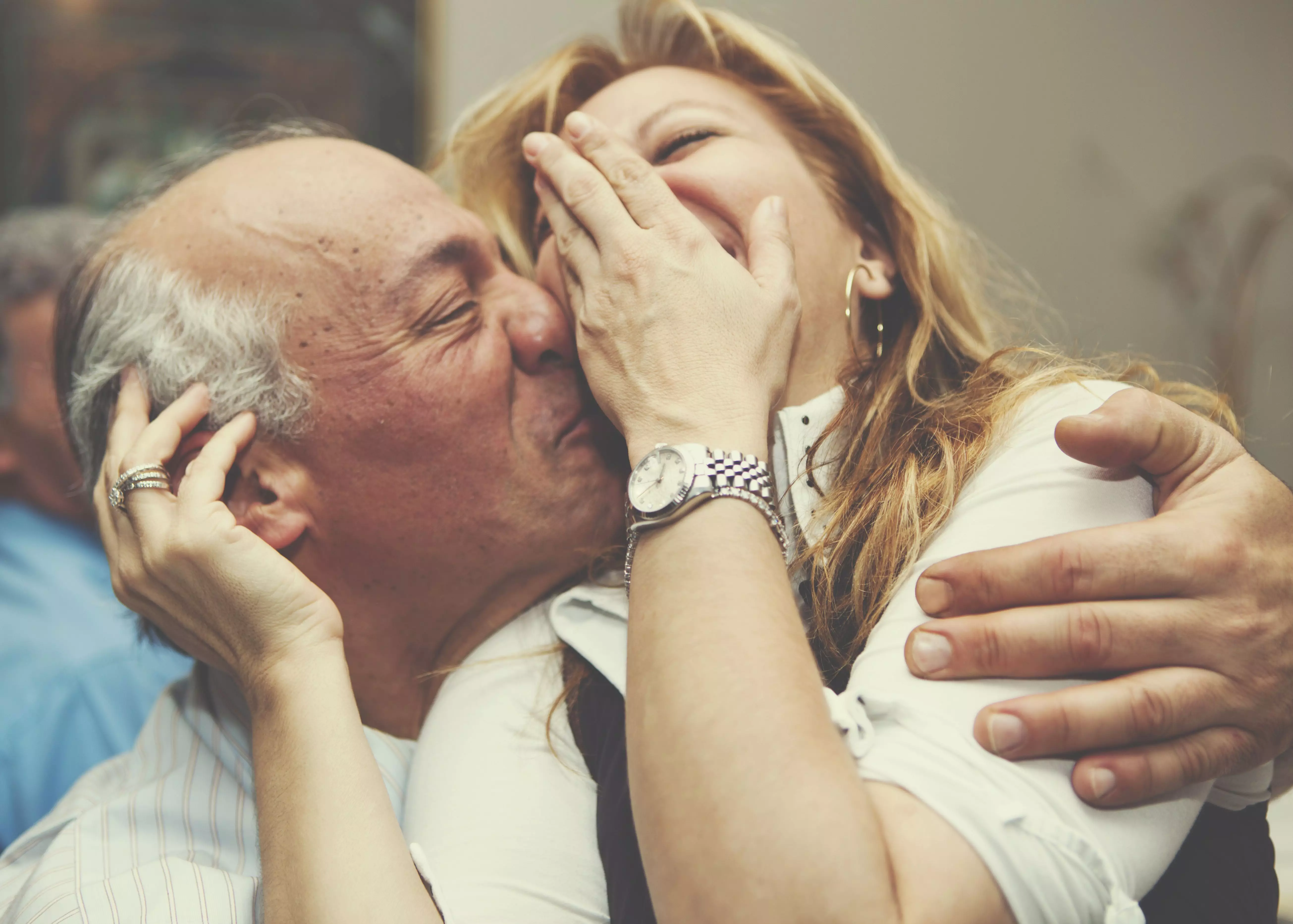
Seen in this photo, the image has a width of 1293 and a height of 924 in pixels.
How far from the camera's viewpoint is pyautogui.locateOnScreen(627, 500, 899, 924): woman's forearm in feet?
2.12

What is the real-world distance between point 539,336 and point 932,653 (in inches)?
26.4

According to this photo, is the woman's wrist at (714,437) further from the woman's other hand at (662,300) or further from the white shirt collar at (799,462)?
the white shirt collar at (799,462)

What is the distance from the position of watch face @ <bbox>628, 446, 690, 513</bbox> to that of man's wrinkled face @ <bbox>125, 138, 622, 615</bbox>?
372 millimetres

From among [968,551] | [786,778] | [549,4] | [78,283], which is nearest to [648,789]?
[786,778]

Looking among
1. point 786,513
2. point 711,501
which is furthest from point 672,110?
point 711,501

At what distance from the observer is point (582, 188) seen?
3.42ft

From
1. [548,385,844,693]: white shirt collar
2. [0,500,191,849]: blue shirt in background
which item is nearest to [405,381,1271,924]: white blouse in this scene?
[548,385,844,693]: white shirt collar

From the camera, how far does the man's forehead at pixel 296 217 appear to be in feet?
3.91

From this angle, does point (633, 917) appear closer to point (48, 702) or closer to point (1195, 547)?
point (1195, 547)

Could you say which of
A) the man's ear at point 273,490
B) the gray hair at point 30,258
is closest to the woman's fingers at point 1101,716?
the man's ear at point 273,490

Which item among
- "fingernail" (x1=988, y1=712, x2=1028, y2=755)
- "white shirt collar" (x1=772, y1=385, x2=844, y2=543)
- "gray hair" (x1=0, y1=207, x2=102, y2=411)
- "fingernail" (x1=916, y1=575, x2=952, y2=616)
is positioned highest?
"fingernail" (x1=916, y1=575, x2=952, y2=616)

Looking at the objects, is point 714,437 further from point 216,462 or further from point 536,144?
point 216,462

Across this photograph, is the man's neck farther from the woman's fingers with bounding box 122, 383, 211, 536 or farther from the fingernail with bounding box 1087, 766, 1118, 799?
the fingernail with bounding box 1087, 766, 1118, 799

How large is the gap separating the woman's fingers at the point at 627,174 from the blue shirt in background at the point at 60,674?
3.19 ft
